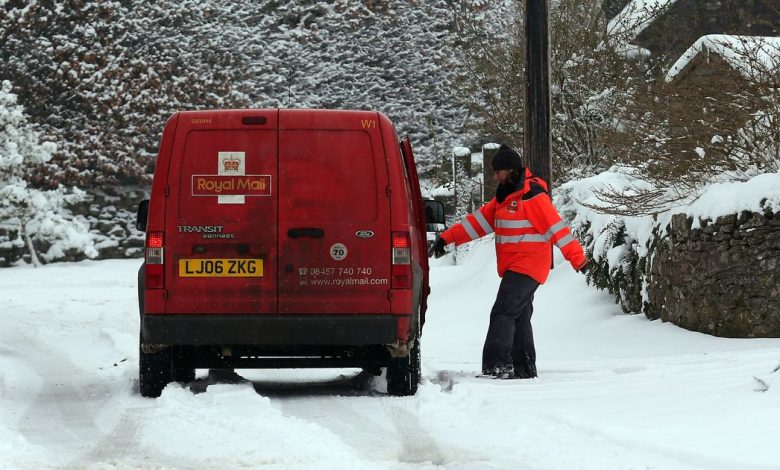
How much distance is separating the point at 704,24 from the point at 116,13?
13.1 meters

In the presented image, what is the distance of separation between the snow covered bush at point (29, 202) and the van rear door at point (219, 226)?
18.3m

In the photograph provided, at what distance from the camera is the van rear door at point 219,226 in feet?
27.6

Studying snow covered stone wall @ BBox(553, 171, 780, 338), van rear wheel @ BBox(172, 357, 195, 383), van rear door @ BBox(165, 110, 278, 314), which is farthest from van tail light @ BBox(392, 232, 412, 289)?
snow covered stone wall @ BBox(553, 171, 780, 338)

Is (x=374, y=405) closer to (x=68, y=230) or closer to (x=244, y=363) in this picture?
(x=244, y=363)

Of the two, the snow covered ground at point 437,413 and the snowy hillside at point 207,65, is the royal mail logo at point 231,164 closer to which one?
the snow covered ground at point 437,413

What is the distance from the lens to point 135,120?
90.8ft

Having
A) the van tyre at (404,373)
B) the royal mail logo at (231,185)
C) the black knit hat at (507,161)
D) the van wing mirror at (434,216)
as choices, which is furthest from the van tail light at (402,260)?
the black knit hat at (507,161)

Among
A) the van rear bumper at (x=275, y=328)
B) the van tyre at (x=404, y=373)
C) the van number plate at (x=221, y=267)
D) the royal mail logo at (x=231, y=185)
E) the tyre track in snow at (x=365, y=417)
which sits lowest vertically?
the tyre track in snow at (x=365, y=417)

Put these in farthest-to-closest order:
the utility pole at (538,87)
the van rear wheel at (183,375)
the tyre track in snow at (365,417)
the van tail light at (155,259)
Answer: the utility pole at (538,87) < the van rear wheel at (183,375) < the van tail light at (155,259) < the tyre track in snow at (365,417)

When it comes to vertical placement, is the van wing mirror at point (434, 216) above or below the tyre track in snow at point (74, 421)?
above

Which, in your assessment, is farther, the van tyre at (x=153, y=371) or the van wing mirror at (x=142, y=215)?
the van wing mirror at (x=142, y=215)

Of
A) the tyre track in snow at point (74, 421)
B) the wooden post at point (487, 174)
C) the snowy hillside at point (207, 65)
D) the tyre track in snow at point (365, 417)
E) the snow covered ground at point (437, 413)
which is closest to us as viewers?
the snow covered ground at point (437, 413)

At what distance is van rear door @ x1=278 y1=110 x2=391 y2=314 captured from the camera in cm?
844

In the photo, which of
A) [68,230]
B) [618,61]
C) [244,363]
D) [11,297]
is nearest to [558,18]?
[618,61]
